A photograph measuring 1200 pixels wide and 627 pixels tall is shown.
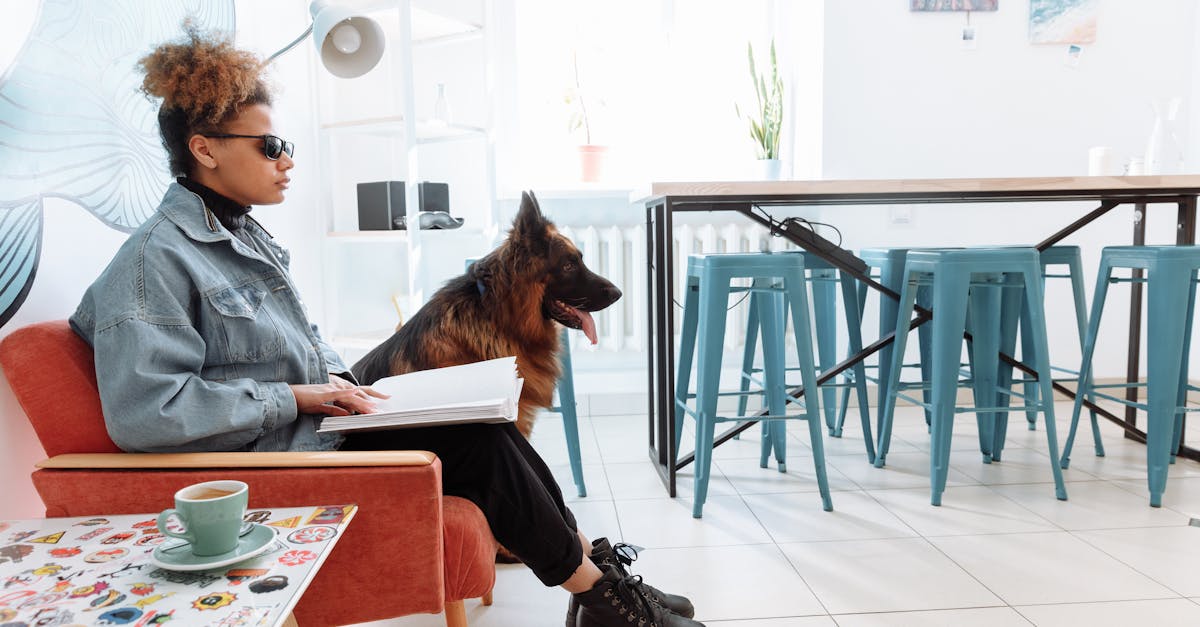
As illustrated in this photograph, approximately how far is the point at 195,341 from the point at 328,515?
354 millimetres

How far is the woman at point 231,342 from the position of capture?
1012mm

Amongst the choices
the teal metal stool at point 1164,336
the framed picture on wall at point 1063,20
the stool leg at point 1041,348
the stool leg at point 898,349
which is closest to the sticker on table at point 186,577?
the stool leg at point 898,349

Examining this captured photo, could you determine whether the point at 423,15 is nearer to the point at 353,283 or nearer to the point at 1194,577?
the point at 353,283

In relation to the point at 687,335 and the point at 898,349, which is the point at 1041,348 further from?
the point at 687,335

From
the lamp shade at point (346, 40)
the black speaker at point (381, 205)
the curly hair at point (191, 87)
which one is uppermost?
the lamp shade at point (346, 40)

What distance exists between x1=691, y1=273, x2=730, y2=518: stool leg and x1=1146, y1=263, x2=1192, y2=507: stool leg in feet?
4.32

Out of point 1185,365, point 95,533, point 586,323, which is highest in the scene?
point 586,323

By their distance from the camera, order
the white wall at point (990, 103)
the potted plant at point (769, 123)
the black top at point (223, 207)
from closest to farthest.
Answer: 1. the black top at point (223, 207)
2. the potted plant at point (769, 123)
3. the white wall at point (990, 103)

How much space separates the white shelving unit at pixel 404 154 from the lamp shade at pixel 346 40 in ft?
2.44

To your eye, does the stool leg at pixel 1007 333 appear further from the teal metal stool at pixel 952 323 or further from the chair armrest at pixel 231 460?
the chair armrest at pixel 231 460

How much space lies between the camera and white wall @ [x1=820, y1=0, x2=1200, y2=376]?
3371mm

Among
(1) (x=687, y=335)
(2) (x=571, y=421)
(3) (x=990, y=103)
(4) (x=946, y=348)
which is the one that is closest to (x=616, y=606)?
(2) (x=571, y=421)

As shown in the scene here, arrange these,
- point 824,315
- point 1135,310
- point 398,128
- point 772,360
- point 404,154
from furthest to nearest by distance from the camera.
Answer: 1. point 404,154
2. point 824,315
3. point 1135,310
4. point 398,128
5. point 772,360

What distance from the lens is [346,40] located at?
6.05ft
